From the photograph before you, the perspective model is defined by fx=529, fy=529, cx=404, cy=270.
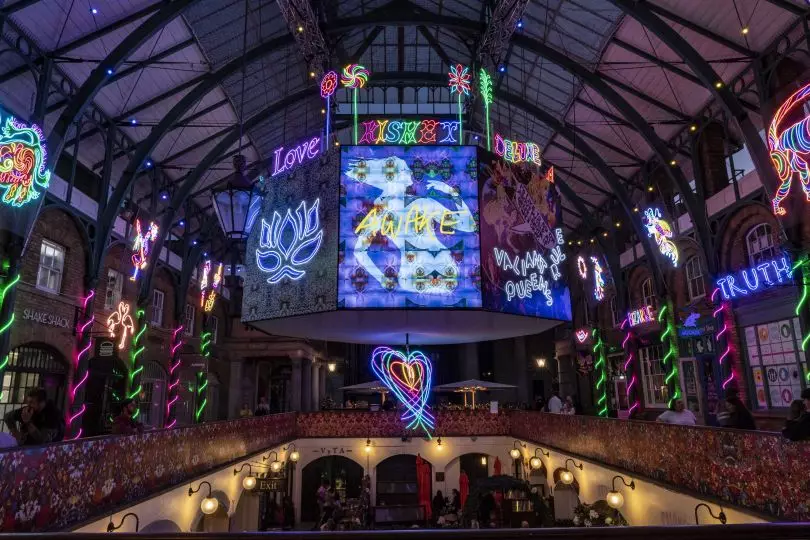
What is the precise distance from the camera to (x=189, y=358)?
79.9 ft

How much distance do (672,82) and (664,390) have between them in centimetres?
1359

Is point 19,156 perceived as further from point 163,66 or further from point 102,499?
point 102,499

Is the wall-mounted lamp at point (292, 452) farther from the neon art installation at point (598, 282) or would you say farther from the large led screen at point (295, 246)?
the neon art installation at point (598, 282)

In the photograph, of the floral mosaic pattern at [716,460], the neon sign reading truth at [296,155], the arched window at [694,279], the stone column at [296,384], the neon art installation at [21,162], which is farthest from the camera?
the stone column at [296,384]

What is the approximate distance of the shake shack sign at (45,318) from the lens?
51.8 ft

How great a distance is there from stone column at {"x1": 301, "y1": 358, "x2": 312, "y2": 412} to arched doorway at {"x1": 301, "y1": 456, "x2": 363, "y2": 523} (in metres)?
3.78

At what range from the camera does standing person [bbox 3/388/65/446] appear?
756cm

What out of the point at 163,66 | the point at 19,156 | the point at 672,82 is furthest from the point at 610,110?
the point at 19,156

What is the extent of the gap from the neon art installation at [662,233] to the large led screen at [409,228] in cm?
1001

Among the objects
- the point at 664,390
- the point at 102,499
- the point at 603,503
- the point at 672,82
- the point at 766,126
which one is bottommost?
the point at 603,503

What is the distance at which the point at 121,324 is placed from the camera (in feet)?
68.9

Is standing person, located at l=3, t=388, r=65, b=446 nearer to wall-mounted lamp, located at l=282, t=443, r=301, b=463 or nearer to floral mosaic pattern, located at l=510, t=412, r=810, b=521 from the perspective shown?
floral mosaic pattern, located at l=510, t=412, r=810, b=521

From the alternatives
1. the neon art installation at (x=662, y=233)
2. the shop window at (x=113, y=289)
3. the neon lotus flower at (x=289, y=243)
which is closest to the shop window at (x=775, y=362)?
the neon art installation at (x=662, y=233)

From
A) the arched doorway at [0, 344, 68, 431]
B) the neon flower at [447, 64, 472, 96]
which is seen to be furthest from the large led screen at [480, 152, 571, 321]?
the arched doorway at [0, 344, 68, 431]
